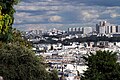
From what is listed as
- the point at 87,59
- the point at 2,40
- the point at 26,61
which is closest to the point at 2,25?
the point at 2,40

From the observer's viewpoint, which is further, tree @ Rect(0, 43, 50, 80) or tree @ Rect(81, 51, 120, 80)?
tree @ Rect(81, 51, 120, 80)

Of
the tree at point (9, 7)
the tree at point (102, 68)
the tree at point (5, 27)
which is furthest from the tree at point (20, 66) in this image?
the tree at point (102, 68)

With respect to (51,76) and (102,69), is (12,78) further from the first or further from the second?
(102,69)

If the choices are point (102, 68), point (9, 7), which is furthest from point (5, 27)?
point (102, 68)

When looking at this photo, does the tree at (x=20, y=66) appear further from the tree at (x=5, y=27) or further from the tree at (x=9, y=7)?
the tree at (x=9, y=7)

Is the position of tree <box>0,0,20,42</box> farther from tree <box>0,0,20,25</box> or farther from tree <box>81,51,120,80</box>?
tree <box>81,51,120,80</box>

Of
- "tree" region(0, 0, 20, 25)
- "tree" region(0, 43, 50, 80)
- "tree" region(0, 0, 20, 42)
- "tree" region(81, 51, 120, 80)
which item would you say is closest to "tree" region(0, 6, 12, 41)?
"tree" region(0, 0, 20, 42)

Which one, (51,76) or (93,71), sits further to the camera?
(93,71)

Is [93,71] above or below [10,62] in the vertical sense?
below
